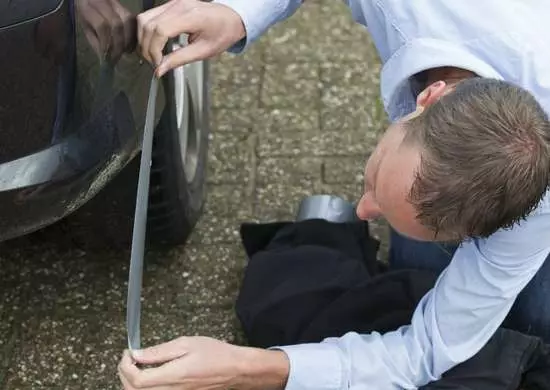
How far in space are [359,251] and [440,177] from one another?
0.78 metres

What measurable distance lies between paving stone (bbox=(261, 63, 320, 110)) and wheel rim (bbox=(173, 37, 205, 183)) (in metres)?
0.38

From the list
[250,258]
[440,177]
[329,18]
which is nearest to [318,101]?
[329,18]

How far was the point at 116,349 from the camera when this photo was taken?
197 centimetres

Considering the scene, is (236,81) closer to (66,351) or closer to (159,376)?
(66,351)

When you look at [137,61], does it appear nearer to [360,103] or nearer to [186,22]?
[186,22]

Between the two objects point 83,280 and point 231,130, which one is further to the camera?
point 231,130

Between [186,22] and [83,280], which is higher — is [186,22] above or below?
above

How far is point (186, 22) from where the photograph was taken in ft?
4.79

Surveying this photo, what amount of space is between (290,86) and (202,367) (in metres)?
1.38

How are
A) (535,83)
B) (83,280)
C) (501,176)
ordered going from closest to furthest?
1. (501,176)
2. (535,83)
3. (83,280)

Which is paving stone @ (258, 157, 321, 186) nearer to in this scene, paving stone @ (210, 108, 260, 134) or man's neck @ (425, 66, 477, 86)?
paving stone @ (210, 108, 260, 134)

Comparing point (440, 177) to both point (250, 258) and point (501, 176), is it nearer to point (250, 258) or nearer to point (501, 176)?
point (501, 176)

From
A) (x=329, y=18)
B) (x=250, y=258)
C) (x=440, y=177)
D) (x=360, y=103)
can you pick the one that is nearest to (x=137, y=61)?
(x=440, y=177)

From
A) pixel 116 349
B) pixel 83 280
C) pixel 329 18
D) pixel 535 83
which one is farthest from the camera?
pixel 329 18
